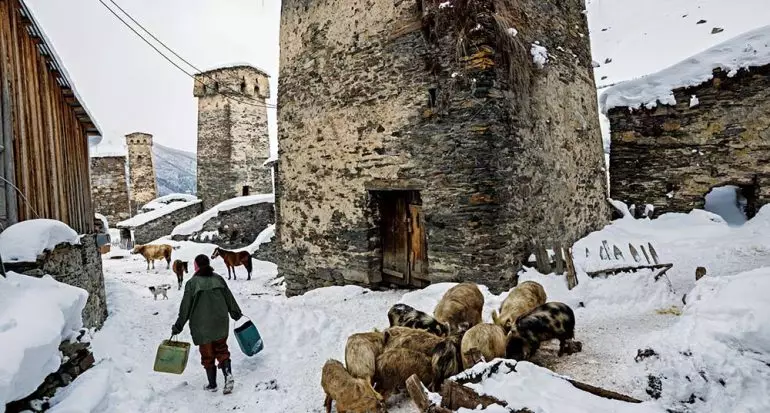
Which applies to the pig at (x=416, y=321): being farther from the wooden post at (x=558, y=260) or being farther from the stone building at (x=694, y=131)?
the stone building at (x=694, y=131)

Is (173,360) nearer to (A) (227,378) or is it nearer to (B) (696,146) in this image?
(A) (227,378)

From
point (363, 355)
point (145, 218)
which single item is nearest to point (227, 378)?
point (363, 355)

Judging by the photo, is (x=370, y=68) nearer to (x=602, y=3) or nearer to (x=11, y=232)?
(x=11, y=232)

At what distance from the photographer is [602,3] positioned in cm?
2484

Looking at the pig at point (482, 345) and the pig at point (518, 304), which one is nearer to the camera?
the pig at point (482, 345)

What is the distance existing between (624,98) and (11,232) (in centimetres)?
1135

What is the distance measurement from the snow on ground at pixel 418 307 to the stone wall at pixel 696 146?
75 centimetres

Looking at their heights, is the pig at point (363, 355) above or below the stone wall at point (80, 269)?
below

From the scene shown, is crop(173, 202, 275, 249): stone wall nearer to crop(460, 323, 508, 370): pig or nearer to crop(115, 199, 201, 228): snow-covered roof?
crop(115, 199, 201, 228): snow-covered roof

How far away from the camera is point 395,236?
7.91m

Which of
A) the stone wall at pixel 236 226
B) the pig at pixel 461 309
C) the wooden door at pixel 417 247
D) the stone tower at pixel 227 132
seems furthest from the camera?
the stone tower at pixel 227 132

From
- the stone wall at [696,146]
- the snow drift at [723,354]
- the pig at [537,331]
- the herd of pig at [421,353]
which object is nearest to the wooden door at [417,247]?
the herd of pig at [421,353]

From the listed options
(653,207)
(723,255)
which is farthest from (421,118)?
(653,207)

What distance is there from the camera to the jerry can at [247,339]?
4.70 m
